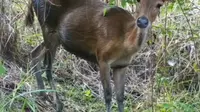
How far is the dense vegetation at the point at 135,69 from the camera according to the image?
22.0 feet

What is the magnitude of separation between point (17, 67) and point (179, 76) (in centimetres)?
208

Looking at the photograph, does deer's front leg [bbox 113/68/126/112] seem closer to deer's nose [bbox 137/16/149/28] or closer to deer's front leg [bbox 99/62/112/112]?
deer's front leg [bbox 99/62/112/112]

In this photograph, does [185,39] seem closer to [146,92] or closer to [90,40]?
[146,92]

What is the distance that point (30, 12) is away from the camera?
705 centimetres

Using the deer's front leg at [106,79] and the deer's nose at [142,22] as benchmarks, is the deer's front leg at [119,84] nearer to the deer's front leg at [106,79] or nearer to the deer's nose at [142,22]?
the deer's front leg at [106,79]

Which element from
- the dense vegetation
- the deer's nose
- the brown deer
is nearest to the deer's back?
the brown deer

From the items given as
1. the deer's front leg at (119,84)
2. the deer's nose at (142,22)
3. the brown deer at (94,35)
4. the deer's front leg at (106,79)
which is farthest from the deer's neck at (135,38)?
the deer's front leg at (119,84)

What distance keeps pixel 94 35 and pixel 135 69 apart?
173 cm

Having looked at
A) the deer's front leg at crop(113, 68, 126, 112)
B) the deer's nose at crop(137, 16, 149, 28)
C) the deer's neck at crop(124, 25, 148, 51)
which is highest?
the deer's nose at crop(137, 16, 149, 28)

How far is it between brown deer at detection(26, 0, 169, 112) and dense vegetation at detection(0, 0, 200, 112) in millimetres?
259

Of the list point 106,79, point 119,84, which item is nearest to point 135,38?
point 106,79

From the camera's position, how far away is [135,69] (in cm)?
787

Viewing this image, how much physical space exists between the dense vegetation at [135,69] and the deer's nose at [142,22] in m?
1.09

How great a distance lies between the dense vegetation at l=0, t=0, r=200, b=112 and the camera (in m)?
6.70
